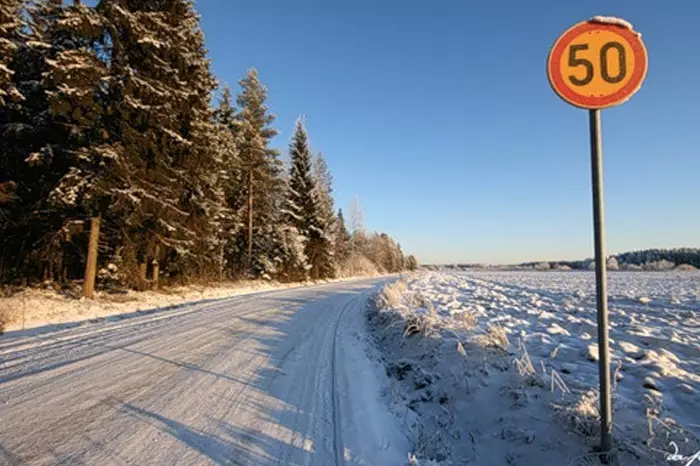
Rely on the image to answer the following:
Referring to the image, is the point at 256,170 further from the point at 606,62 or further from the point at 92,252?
the point at 606,62

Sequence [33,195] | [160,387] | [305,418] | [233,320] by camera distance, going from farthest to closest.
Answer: [33,195]
[233,320]
[160,387]
[305,418]

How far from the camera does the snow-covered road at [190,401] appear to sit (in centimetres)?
306

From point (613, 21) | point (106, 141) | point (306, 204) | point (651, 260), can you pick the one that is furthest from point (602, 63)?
point (651, 260)

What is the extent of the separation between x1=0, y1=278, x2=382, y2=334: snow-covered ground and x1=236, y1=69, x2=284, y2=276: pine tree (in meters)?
12.1

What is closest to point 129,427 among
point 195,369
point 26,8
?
point 195,369

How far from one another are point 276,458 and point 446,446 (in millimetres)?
1530

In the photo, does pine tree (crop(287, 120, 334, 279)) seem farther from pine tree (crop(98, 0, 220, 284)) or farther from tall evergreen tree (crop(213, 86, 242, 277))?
pine tree (crop(98, 0, 220, 284))

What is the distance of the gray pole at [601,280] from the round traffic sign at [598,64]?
16 centimetres

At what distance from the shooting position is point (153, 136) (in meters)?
13.3

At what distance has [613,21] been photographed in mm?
2520

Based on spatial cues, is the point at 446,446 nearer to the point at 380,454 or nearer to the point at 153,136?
the point at 380,454

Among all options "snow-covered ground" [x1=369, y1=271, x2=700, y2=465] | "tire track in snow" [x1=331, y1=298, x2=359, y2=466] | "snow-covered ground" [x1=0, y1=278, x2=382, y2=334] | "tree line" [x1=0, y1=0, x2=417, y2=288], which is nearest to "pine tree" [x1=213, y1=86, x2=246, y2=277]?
"tree line" [x1=0, y1=0, x2=417, y2=288]

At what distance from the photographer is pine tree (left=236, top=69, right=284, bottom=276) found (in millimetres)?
27109

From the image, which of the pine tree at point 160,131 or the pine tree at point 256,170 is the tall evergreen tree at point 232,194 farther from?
the pine tree at point 160,131
